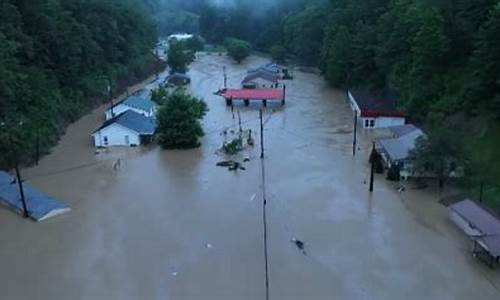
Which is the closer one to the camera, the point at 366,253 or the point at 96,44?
the point at 366,253

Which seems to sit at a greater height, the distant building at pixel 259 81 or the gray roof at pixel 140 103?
the distant building at pixel 259 81

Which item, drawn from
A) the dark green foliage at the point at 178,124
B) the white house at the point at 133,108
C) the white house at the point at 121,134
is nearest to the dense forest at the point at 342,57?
the white house at the point at 133,108

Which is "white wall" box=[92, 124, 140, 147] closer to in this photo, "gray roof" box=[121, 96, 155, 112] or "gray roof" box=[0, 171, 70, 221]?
"gray roof" box=[121, 96, 155, 112]

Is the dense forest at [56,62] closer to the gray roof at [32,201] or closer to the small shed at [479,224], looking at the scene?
the gray roof at [32,201]

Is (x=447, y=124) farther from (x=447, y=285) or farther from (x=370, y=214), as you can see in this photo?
(x=447, y=285)

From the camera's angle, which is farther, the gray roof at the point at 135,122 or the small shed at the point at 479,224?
the gray roof at the point at 135,122

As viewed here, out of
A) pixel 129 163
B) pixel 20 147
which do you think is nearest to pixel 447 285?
pixel 129 163

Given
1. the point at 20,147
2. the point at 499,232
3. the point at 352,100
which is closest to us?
the point at 499,232
